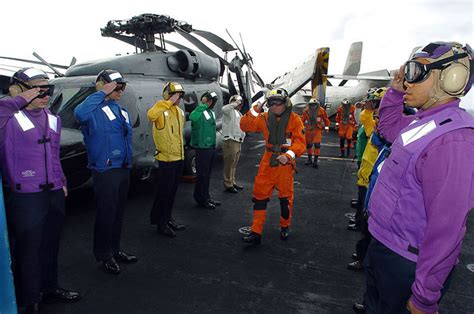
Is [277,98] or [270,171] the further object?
[270,171]

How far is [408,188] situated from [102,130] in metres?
3.00

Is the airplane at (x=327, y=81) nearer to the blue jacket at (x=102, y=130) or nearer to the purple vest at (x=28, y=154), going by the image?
the blue jacket at (x=102, y=130)

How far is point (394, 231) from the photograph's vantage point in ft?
5.66

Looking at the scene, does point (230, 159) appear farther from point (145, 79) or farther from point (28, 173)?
point (28, 173)

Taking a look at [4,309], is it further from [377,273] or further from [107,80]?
[377,273]

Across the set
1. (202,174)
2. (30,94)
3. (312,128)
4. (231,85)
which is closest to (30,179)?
(30,94)

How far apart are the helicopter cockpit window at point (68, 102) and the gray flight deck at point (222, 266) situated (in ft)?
4.72

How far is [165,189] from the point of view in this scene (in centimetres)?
471

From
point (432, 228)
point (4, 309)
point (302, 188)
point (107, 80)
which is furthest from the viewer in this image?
point (302, 188)

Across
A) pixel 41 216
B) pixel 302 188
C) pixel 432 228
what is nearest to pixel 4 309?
pixel 41 216

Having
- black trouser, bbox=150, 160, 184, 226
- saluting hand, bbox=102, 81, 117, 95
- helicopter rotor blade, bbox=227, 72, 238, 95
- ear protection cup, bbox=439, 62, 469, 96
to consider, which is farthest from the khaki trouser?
ear protection cup, bbox=439, 62, 469, 96

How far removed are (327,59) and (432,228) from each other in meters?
11.3

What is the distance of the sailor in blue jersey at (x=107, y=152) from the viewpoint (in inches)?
140

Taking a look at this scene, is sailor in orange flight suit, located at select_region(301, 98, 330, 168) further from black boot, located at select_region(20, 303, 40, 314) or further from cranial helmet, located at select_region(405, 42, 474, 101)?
cranial helmet, located at select_region(405, 42, 474, 101)
